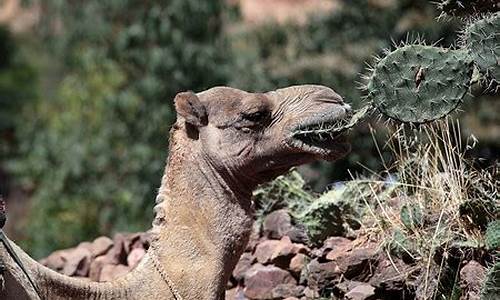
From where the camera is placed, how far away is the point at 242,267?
24.6 ft

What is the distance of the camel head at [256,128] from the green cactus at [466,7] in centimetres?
98

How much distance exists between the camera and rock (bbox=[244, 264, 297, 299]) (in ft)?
23.4

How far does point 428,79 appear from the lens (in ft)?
20.1

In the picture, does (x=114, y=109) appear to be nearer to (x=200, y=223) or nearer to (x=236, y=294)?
(x=236, y=294)

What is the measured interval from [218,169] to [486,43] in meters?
1.43

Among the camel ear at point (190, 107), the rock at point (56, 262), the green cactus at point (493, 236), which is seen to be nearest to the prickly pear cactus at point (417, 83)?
the green cactus at point (493, 236)

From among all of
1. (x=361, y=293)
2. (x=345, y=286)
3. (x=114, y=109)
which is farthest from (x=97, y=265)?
(x=114, y=109)

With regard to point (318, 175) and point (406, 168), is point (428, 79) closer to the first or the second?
point (406, 168)

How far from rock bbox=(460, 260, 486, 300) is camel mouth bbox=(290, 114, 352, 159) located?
1.06 metres

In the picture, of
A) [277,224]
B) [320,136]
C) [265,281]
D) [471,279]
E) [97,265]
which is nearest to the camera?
[320,136]

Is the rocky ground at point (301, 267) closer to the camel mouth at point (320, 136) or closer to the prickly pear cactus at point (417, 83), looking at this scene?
the prickly pear cactus at point (417, 83)

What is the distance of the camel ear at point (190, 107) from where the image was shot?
575 cm

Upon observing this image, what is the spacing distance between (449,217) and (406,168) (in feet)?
1.89

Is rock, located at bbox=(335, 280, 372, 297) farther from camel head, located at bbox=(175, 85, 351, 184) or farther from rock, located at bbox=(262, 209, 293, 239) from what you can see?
camel head, located at bbox=(175, 85, 351, 184)
